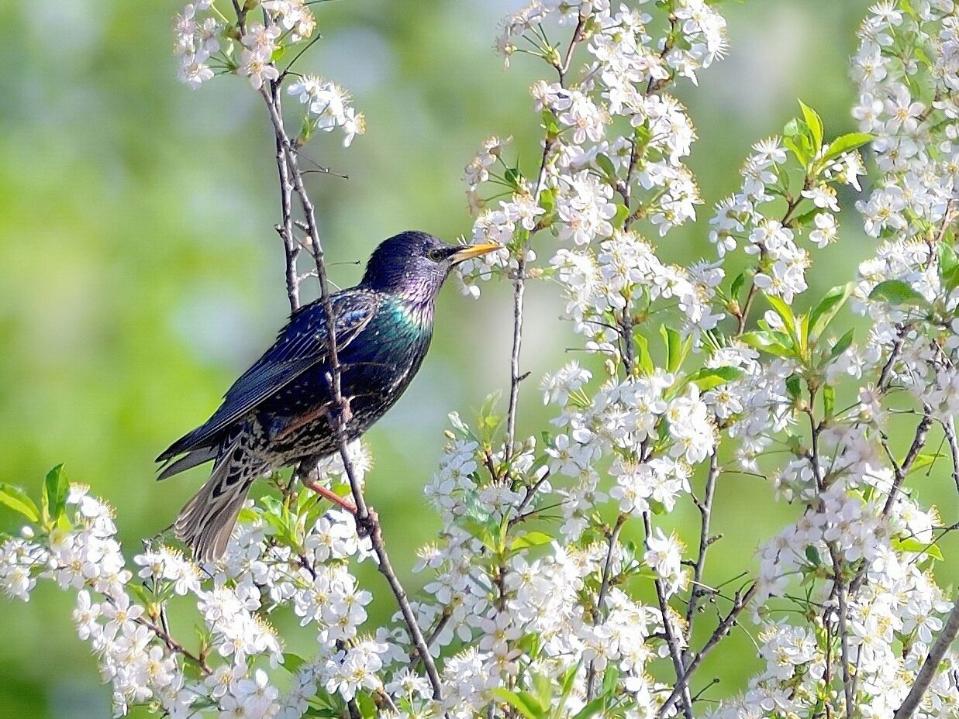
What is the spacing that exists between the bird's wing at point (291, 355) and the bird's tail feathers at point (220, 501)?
0.27ft

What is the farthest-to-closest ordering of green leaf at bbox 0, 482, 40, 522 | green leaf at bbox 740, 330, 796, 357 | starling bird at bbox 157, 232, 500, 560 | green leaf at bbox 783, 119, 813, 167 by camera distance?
starling bird at bbox 157, 232, 500, 560 < green leaf at bbox 783, 119, 813, 167 < green leaf at bbox 0, 482, 40, 522 < green leaf at bbox 740, 330, 796, 357

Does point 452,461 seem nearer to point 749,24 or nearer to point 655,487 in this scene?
point 655,487

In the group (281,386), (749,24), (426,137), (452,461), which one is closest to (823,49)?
(749,24)

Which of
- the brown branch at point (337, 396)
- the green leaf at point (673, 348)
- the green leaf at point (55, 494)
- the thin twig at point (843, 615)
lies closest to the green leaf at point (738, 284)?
the green leaf at point (673, 348)

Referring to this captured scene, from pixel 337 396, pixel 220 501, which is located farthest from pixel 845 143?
pixel 220 501

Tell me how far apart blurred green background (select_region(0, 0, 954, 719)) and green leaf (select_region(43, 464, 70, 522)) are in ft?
8.72

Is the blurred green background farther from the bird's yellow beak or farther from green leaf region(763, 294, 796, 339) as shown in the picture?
green leaf region(763, 294, 796, 339)

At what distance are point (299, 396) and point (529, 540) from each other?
4.77ft

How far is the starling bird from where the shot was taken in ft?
11.0

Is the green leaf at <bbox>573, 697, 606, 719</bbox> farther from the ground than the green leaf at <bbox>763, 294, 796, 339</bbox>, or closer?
closer

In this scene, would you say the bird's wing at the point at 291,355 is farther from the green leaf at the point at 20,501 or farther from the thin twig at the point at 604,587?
the thin twig at the point at 604,587

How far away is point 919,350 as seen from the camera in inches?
76.9

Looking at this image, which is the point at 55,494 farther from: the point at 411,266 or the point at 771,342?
the point at 411,266

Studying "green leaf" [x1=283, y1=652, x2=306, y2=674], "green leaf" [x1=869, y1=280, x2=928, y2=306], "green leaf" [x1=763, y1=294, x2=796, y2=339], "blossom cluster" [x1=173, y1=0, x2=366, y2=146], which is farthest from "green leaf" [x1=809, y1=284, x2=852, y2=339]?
"green leaf" [x1=283, y1=652, x2=306, y2=674]
